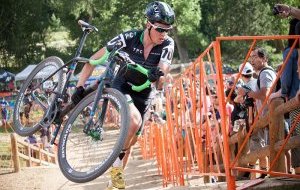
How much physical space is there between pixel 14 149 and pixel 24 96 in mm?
7505

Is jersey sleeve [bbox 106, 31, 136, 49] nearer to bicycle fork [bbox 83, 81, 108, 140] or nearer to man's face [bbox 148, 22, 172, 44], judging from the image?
man's face [bbox 148, 22, 172, 44]

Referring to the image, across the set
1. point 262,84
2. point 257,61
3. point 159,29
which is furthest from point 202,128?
point 159,29

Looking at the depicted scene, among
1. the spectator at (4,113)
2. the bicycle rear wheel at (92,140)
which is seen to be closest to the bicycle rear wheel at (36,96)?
the bicycle rear wheel at (92,140)

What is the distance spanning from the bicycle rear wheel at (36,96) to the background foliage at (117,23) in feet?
113

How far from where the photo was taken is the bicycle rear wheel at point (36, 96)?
247 inches

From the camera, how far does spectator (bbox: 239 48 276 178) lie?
6.20m

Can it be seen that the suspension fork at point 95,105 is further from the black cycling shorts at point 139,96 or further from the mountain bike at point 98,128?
the black cycling shorts at point 139,96

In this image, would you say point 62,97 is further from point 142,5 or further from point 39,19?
point 39,19

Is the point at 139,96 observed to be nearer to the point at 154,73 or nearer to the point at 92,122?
the point at 154,73

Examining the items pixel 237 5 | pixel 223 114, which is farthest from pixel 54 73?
pixel 237 5

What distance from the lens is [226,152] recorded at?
18.2ft

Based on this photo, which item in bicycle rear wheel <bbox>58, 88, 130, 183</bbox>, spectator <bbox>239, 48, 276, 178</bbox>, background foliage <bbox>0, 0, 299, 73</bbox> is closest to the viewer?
bicycle rear wheel <bbox>58, 88, 130, 183</bbox>

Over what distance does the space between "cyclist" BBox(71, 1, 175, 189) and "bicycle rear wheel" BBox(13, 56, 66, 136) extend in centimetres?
68

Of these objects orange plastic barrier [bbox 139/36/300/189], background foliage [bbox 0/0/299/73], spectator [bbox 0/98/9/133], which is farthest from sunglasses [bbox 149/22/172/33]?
background foliage [bbox 0/0/299/73]
